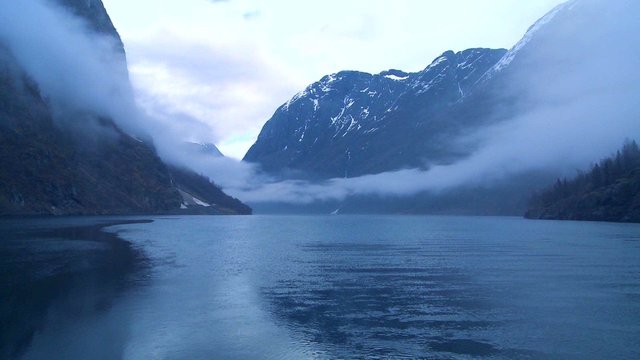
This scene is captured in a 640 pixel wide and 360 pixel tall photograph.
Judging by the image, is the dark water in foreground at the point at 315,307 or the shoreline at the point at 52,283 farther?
the shoreline at the point at 52,283

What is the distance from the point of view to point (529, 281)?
63.0 metres

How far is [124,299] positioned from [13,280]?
1573 centimetres

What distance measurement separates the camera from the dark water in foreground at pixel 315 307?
35.5 m

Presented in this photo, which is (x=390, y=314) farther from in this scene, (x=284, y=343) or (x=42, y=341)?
(x=42, y=341)

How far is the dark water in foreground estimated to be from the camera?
116ft

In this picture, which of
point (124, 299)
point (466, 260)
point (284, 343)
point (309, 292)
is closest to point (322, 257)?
point (466, 260)

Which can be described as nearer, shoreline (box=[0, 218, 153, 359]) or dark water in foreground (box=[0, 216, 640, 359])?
dark water in foreground (box=[0, 216, 640, 359])

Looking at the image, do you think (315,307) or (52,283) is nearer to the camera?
(315,307)

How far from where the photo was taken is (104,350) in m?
34.6

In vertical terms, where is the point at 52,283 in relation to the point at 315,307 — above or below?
above

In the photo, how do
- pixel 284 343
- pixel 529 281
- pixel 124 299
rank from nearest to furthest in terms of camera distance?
pixel 284 343, pixel 124 299, pixel 529 281

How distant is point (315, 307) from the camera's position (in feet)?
157

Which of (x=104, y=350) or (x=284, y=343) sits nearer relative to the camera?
(x=104, y=350)

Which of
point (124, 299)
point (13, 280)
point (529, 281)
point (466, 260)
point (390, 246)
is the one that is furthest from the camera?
point (390, 246)
